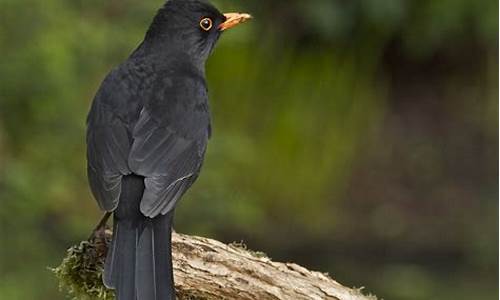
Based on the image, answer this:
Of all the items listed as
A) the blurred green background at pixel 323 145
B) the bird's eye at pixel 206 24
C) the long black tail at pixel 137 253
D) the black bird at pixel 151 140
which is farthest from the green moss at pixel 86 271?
Answer: the blurred green background at pixel 323 145

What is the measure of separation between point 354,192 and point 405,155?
0.65 meters

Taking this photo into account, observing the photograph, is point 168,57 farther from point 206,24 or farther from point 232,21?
point 232,21

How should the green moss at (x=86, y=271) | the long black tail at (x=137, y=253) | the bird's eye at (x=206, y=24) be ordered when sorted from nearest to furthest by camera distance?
1. the long black tail at (x=137, y=253)
2. the green moss at (x=86, y=271)
3. the bird's eye at (x=206, y=24)

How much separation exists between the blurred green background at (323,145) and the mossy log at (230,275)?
6.94 feet

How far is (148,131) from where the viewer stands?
5395mm

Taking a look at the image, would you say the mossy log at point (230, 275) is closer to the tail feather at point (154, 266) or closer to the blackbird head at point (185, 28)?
the tail feather at point (154, 266)

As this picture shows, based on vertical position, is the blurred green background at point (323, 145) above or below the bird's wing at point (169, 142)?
above

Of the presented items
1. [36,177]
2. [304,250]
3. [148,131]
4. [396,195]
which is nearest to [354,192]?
[396,195]

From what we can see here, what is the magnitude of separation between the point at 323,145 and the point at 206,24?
4.38m

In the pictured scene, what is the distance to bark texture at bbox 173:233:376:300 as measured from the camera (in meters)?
5.23

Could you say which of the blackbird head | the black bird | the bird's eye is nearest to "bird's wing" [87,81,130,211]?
the black bird

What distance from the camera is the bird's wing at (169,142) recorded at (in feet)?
17.0

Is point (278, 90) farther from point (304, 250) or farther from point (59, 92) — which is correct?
point (59, 92)

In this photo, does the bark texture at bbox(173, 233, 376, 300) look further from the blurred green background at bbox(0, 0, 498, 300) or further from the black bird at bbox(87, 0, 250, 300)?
the blurred green background at bbox(0, 0, 498, 300)
